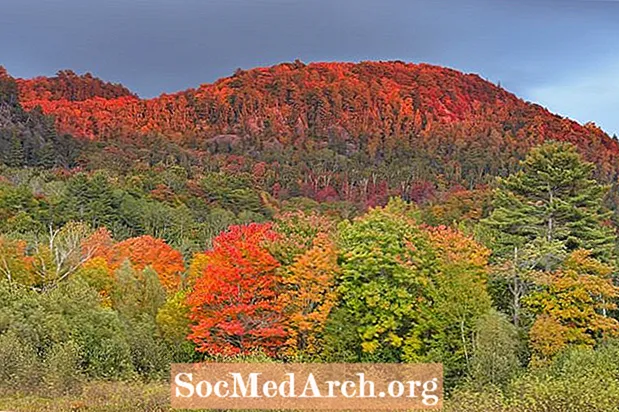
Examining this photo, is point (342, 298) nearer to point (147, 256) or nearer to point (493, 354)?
point (493, 354)

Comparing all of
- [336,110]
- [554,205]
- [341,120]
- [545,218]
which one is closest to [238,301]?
[545,218]

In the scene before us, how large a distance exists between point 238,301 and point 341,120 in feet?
308

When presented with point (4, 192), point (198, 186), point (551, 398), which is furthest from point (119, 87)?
point (551, 398)

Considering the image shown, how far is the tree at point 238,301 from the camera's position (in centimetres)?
1667

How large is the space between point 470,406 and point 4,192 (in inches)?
1259

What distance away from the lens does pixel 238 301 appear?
55.6 feet

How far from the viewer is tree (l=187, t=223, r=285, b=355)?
54.7 ft

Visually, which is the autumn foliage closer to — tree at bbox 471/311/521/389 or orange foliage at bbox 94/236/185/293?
orange foliage at bbox 94/236/185/293

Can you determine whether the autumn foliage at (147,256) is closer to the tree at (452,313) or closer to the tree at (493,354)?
the tree at (452,313)

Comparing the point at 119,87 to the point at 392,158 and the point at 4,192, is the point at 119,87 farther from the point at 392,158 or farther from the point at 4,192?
the point at 4,192

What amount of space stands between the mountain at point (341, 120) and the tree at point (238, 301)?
58.7m

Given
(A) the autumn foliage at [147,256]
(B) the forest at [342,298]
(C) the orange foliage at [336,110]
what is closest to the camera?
(B) the forest at [342,298]

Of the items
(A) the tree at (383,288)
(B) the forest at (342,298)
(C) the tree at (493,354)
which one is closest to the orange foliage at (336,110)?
(B) the forest at (342,298)

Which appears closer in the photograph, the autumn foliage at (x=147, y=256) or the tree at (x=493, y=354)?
the tree at (x=493, y=354)
